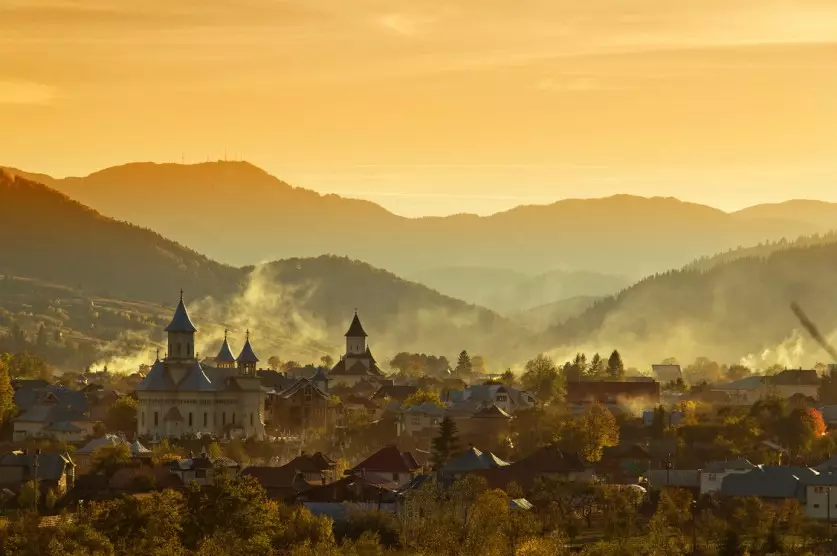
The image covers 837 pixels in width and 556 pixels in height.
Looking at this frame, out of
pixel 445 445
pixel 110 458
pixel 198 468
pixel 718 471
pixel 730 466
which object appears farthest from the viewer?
pixel 445 445

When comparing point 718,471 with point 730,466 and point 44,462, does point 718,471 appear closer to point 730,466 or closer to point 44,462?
point 730,466

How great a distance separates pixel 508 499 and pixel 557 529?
1024 centimetres

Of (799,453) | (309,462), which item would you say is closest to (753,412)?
A: (799,453)

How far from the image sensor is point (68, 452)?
179375mm

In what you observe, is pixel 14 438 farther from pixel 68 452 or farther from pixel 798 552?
pixel 798 552

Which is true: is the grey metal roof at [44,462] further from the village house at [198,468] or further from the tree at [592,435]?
the tree at [592,435]

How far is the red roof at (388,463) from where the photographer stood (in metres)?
161

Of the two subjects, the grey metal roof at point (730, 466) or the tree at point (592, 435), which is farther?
the tree at point (592, 435)

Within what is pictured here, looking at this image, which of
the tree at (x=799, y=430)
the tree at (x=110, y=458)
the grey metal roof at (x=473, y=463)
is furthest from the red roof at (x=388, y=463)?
the tree at (x=799, y=430)

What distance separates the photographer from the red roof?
530 ft

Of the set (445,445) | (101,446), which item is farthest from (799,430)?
(101,446)

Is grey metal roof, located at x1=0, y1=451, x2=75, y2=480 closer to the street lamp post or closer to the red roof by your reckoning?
the street lamp post

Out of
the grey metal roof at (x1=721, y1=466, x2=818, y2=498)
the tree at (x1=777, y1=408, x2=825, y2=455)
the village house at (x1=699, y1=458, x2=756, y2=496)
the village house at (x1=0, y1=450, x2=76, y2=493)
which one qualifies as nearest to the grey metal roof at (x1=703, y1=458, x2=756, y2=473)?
the village house at (x1=699, y1=458, x2=756, y2=496)

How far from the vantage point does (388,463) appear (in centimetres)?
16262
